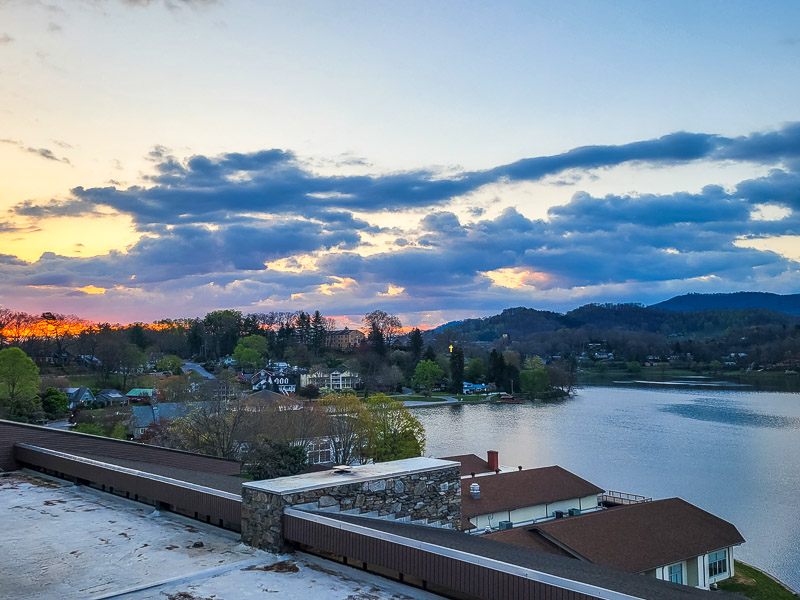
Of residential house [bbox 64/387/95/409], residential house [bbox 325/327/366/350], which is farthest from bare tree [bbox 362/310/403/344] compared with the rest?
residential house [bbox 64/387/95/409]

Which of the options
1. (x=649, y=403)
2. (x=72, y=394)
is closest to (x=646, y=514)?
(x=649, y=403)

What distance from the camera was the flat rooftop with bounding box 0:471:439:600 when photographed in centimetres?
498

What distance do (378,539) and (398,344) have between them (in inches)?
3793

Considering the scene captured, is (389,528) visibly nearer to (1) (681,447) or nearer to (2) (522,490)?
(2) (522,490)

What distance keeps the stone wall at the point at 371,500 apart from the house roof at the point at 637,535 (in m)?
9.37

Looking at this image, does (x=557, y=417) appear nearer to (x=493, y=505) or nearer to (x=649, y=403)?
(x=649, y=403)

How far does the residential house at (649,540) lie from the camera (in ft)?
53.1

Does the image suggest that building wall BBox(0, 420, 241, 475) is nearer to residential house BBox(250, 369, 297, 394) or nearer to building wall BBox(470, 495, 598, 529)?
building wall BBox(470, 495, 598, 529)

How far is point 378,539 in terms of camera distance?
5.05 meters

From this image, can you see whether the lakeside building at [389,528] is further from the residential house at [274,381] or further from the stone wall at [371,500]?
the residential house at [274,381]

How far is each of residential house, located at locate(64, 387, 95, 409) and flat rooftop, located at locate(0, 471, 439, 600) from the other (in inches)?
1810

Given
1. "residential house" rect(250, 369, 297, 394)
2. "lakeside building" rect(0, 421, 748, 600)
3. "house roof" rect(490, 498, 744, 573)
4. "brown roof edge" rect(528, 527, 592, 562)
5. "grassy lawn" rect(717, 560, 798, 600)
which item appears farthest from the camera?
"residential house" rect(250, 369, 297, 394)

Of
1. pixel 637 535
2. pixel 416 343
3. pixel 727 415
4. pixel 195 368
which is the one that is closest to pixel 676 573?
pixel 637 535

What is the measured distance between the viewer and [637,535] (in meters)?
17.6
